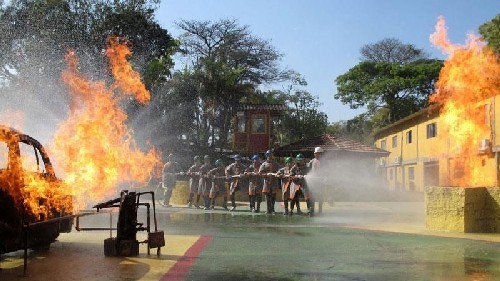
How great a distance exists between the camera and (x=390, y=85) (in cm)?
4859

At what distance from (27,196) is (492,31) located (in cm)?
3147

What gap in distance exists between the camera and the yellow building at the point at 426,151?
25359 millimetres

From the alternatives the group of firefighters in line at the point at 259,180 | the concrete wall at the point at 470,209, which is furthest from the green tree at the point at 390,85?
the concrete wall at the point at 470,209

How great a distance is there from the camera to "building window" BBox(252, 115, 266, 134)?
1647 inches

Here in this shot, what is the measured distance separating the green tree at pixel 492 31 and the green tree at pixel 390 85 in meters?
13.1

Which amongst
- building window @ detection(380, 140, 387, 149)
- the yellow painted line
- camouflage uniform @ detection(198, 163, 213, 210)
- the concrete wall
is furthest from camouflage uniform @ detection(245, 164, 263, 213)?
building window @ detection(380, 140, 387, 149)

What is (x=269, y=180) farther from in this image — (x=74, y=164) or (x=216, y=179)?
(x=74, y=164)

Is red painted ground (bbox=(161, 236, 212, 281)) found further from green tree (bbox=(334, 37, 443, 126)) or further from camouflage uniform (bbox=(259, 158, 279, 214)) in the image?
green tree (bbox=(334, 37, 443, 126))

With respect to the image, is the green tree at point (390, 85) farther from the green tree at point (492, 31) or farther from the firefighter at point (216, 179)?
the firefighter at point (216, 179)

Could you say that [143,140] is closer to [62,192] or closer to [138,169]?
[138,169]

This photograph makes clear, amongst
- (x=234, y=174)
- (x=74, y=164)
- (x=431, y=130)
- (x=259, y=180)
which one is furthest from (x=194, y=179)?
(x=431, y=130)

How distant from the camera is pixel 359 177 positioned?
3138cm

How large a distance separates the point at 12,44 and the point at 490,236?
A: 2435 cm

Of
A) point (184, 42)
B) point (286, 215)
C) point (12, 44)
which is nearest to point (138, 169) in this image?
point (286, 215)
